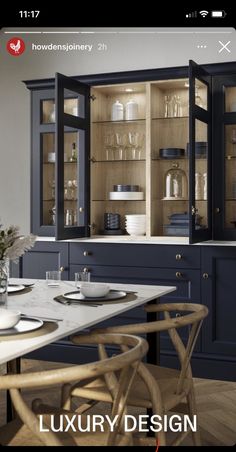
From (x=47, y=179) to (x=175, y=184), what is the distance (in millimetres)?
1027

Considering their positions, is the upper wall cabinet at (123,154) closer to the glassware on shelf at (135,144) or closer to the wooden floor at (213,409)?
the glassware on shelf at (135,144)

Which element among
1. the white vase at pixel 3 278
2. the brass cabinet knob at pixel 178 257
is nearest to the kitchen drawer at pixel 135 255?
the brass cabinet knob at pixel 178 257

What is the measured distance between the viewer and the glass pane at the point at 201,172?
4.23 m

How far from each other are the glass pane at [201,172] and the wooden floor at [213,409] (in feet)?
3.49

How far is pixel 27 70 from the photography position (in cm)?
517

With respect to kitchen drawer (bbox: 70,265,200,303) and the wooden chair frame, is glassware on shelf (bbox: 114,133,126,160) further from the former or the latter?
the wooden chair frame

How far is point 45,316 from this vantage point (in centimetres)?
236

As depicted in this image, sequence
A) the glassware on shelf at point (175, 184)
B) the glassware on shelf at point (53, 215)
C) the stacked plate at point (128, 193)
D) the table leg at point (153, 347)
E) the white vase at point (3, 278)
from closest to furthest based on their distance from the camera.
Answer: the white vase at point (3, 278) → the table leg at point (153, 347) → the glassware on shelf at point (175, 184) → the stacked plate at point (128, 193) → the glassware on shelf at point (53, 215)

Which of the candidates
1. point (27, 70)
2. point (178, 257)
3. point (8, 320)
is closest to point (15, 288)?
point (8, 320)

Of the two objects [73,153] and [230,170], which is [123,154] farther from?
[230,170]

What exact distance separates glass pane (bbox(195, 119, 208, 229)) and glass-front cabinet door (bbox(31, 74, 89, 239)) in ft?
2.86

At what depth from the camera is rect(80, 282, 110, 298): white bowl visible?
2734 mm
